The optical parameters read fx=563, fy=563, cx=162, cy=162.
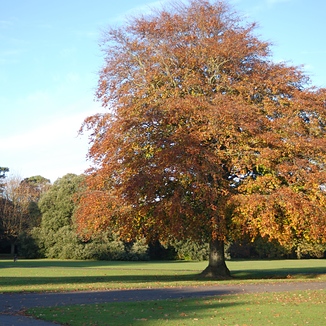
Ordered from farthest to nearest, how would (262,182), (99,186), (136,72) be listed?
(136,72), (99,186), (262,182)

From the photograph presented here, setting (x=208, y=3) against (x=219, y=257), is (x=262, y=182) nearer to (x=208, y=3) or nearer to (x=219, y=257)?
(x=219, y=257)

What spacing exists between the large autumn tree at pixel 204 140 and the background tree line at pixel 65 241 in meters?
32.3

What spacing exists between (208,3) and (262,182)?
11.5m

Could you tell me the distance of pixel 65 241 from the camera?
67250mm

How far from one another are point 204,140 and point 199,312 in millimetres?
14095

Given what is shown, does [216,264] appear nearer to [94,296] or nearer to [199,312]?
[94,296]

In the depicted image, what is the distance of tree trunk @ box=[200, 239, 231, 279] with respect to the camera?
3080 centimetres

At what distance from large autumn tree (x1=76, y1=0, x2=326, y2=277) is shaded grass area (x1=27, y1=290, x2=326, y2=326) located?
30.0 ft

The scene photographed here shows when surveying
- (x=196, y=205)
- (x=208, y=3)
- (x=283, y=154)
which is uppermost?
(x=208, y=3)

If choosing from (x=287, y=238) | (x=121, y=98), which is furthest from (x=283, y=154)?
(x=121, y=98)

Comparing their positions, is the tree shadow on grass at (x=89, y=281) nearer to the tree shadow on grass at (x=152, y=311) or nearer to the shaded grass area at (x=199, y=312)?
the tree shadow on grass at (x=152, y=311)

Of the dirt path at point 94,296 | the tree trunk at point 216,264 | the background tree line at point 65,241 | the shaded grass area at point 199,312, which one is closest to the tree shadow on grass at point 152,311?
the shaded grass area at point 199,312

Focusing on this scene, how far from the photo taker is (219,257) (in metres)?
31.2

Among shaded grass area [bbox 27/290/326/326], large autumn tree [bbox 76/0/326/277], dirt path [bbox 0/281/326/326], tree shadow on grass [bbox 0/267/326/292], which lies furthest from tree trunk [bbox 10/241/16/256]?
shaded grass area [bbox 27/290/326/326]
